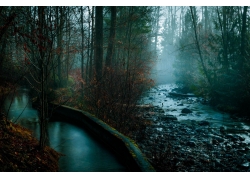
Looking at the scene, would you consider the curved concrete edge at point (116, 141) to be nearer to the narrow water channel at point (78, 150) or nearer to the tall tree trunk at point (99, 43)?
the narrow water channel at point (78, 150)

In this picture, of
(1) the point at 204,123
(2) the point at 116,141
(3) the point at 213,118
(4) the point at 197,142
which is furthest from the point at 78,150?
(3) the point at 213,118

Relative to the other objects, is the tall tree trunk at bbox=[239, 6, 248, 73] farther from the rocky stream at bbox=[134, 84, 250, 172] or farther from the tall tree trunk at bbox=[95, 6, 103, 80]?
the tall tree trunk at bbox=[95, 6, 103, 80]

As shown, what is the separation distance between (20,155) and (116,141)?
2632 millimetres

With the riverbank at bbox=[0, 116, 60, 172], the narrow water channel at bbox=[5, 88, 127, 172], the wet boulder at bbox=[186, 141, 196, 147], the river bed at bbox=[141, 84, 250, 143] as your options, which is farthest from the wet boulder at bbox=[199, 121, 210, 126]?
the riverbank at bbox=[0, 116, 60, 172]

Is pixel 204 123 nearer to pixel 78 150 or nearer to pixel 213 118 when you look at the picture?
pixel 213 118

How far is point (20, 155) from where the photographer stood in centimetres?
436

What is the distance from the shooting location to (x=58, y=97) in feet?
46.4

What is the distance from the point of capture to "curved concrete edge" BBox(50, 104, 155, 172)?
4859 millimetres

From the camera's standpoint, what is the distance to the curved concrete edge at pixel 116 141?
4.86 meters

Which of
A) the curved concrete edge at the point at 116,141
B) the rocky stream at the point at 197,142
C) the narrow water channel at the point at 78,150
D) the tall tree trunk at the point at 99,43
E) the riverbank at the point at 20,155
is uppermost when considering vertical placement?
the tall tree trunk at the point at 99,43

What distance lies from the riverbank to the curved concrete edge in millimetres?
1660

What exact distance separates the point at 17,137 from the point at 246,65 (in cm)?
1302

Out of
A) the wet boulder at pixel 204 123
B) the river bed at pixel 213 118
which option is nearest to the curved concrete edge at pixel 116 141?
the river bed at pixel 213 118

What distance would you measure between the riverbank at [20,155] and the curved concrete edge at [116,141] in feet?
5.45
